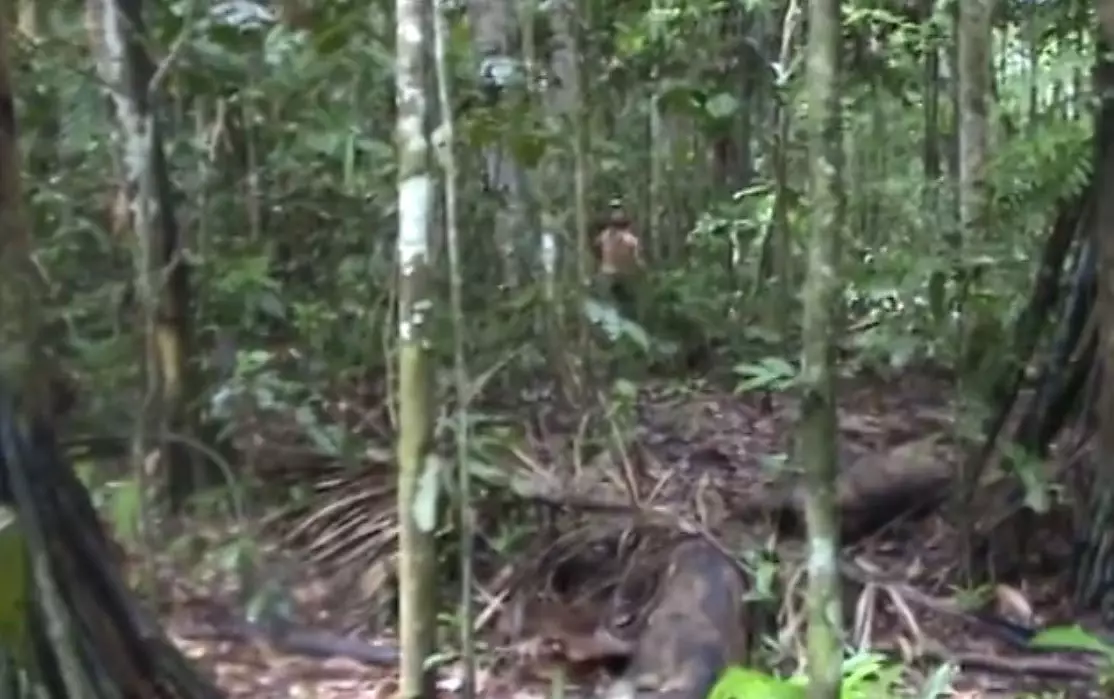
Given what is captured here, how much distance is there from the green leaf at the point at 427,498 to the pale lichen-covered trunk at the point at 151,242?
111cm

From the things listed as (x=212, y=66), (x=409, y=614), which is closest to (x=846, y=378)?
(x=212, y=66)

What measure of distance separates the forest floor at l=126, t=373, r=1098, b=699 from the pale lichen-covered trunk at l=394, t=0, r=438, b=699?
702 millimetres

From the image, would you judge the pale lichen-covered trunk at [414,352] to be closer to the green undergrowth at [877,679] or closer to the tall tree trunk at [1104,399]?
the green undergrowth at [877,679]

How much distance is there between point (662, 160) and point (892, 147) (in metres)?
2.12

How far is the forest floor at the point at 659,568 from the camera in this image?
4102 millimetres

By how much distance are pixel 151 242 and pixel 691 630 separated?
5.88 ft

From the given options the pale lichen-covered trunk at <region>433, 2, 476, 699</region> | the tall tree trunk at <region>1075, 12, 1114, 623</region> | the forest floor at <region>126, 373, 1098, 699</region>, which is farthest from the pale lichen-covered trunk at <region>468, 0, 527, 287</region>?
the pale lichen-covered trunk at <region>433, 2, 476, 699</region>

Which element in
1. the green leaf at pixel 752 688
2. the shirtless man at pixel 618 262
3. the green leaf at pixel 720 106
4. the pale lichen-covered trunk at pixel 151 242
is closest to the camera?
A: the green leaf at pixel 752 688

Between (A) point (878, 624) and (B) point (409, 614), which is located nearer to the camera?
(B) point (409, 614)

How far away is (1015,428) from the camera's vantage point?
4.84 metres

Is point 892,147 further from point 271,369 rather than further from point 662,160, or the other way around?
point 271,369

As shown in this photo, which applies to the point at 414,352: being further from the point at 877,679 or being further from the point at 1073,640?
the point at 1073,640

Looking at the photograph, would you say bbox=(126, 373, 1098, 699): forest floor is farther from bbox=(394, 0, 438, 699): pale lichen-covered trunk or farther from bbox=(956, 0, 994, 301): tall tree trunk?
bbox=(956, 0, 994, 301): tall tree trunk

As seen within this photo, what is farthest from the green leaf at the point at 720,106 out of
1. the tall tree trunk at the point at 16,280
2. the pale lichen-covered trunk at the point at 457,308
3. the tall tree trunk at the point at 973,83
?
the tall tree trunk at the point at 16,280
